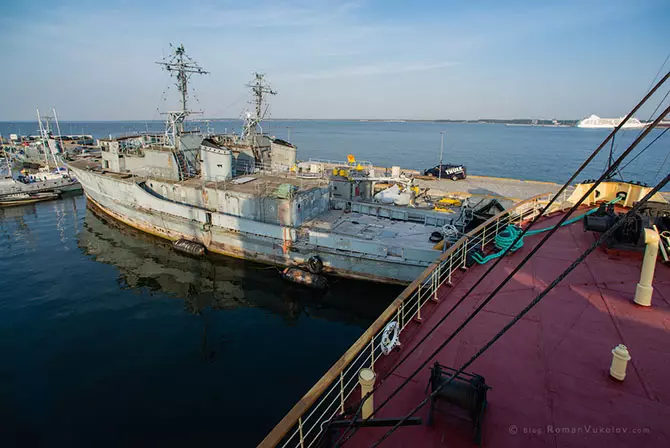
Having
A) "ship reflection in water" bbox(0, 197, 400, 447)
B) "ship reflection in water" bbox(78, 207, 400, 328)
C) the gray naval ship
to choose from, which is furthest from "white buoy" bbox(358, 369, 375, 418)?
the gray naval ship

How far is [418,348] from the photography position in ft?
22.0

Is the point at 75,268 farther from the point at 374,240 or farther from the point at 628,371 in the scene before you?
the point at 628,371

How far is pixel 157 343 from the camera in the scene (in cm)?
1636

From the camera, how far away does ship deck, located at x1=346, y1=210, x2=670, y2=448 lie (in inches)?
192

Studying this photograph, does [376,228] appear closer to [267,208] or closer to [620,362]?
[267,208]

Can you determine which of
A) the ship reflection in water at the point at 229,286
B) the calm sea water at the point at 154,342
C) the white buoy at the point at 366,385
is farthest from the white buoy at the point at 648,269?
the ship reflection in water at the point at 229,286

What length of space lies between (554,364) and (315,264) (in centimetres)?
1672

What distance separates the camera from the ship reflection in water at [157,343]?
1218 cm

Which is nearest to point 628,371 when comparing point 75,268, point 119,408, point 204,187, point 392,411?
point 392,411

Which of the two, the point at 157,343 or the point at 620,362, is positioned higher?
the point at 620,362

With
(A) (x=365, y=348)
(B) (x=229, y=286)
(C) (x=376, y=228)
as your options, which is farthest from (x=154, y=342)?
(C) (x=376, y=228)

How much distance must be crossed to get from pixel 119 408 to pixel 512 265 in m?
14.2

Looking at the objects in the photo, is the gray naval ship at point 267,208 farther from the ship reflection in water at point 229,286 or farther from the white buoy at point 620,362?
the white buoy at point 620,362

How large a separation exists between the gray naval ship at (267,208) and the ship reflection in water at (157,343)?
162 cm
